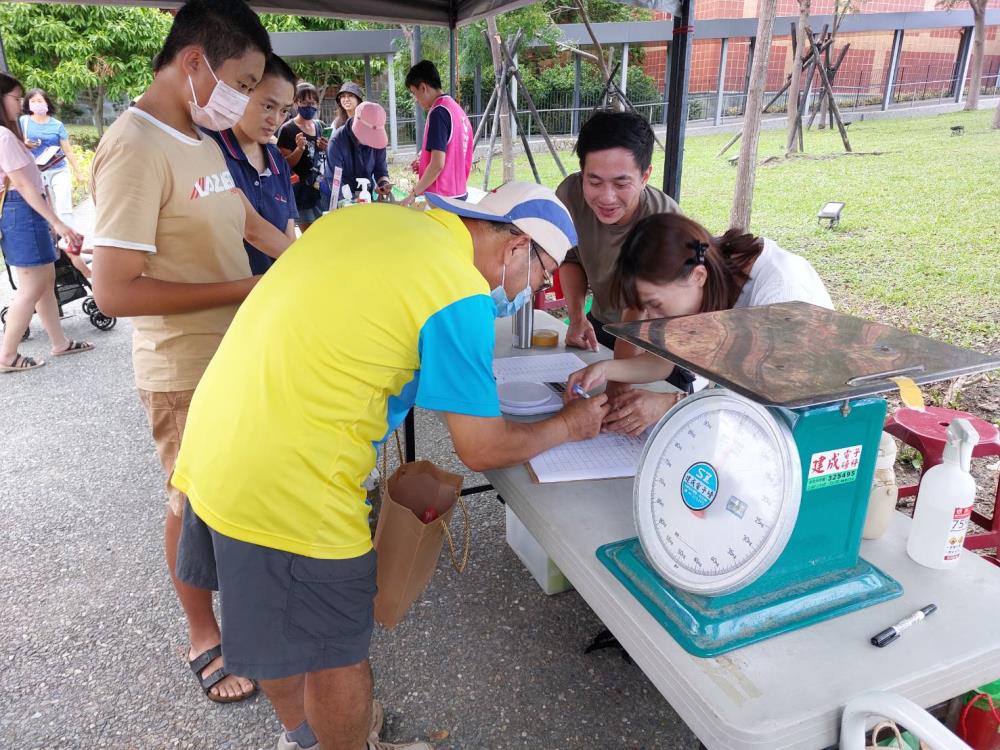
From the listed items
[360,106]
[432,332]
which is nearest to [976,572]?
[432,332]

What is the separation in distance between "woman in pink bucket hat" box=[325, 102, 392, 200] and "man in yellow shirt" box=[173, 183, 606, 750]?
4.17 meters

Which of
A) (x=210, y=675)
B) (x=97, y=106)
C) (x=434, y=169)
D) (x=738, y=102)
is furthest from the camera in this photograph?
(x=738, y=102)

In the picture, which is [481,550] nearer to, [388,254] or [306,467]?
[306,467]

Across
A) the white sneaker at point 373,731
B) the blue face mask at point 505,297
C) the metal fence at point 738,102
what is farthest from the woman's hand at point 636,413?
the metal fence at point 738,102

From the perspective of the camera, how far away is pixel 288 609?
121cm

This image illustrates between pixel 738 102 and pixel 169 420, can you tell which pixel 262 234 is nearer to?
pixel 169 420

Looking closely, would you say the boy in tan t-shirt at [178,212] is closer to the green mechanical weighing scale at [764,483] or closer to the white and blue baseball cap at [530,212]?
the white and blue baseball cap at [530,212]

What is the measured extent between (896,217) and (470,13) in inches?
217

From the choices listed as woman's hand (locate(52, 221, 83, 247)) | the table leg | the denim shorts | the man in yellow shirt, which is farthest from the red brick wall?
the man in yellow shirt

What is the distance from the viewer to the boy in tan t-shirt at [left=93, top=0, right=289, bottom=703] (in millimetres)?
1417

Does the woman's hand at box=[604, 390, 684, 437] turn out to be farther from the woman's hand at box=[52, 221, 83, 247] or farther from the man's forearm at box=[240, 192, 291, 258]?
the woman's hand at box=[52, 221, 83, 247]

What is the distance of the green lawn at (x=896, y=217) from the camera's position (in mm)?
4902

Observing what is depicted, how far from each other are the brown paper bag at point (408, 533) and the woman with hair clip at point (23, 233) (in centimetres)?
374

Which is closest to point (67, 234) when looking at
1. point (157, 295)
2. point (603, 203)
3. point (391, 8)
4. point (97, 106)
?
point (391, 8)
